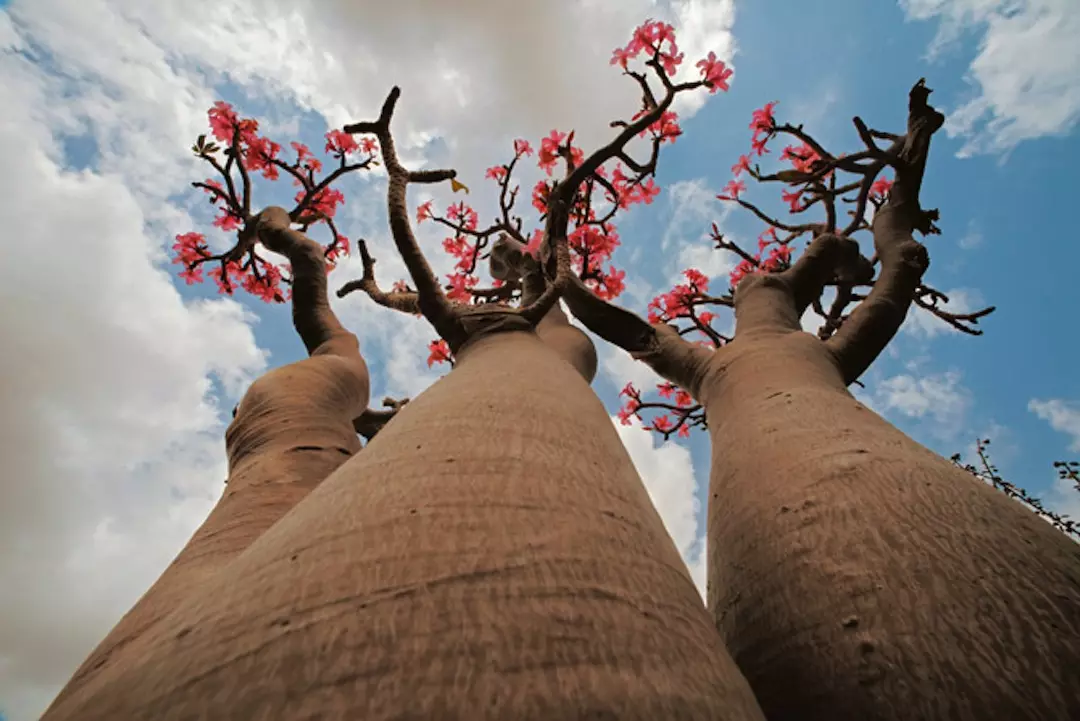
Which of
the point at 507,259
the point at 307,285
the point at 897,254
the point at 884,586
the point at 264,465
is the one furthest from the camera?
the point at 507,259

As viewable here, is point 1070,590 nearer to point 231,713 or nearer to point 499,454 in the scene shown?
point 499,454

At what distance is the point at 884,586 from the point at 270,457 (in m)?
1.31

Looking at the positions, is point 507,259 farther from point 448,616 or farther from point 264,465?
point 448,616

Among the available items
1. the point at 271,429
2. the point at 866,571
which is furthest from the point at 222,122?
the point at 866,571

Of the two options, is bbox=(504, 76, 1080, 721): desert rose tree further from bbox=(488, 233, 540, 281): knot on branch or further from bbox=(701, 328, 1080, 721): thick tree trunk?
bbox=(488, 233, 540, 281): knot on branch

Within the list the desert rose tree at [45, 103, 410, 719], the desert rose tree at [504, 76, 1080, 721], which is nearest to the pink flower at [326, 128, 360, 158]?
the desert rose tree at [45, 103, 410, 719]

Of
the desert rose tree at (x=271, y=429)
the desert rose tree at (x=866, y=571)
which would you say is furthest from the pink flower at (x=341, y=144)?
the desert rose tree at (x=866, y=571)

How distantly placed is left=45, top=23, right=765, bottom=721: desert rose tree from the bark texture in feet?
0.32

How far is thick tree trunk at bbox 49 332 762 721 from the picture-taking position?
0.41m

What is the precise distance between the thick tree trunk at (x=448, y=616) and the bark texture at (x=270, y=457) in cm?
10

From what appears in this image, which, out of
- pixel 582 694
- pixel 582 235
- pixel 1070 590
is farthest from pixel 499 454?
pixel 582 235

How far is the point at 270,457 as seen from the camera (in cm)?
135

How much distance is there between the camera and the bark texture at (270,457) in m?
0.79

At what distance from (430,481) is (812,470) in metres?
0.72
